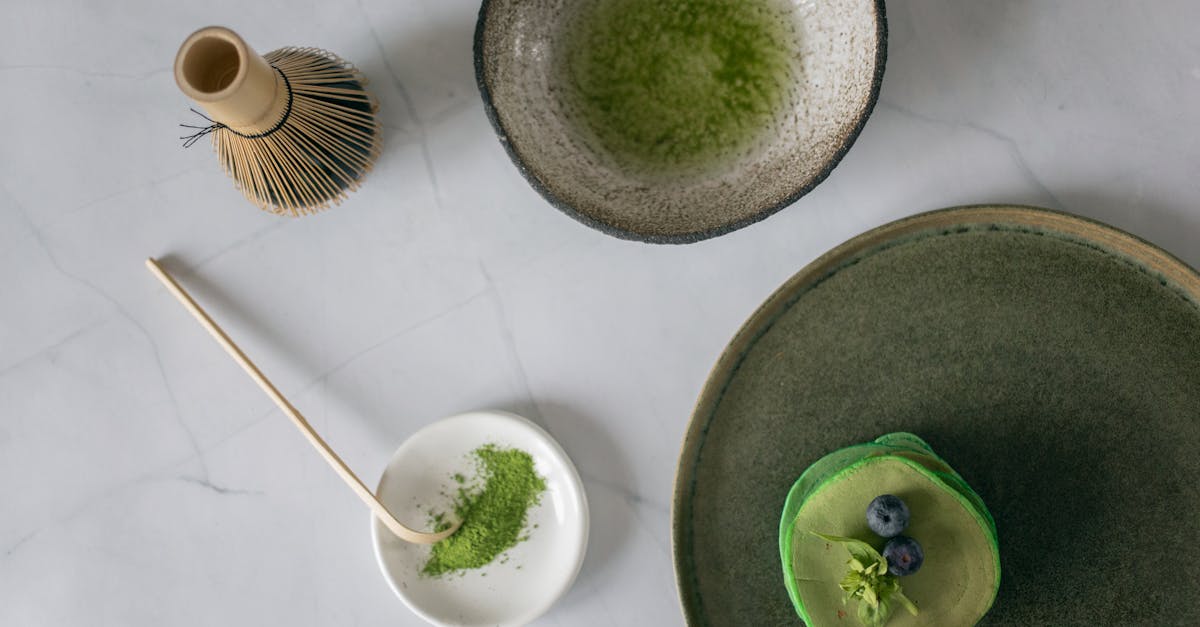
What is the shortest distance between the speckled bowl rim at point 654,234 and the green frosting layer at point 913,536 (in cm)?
34

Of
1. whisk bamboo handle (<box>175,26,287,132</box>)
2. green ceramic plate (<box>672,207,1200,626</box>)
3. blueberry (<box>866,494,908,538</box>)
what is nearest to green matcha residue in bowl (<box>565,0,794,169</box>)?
green ceramic plate (<box>672,207,1200,626</box>)

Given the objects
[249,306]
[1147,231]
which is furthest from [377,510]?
[1147,231]

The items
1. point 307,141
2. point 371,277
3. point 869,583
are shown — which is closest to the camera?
point 869,583

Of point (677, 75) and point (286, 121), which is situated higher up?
point (677, 75)

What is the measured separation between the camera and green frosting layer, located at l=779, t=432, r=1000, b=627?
1.00 meters

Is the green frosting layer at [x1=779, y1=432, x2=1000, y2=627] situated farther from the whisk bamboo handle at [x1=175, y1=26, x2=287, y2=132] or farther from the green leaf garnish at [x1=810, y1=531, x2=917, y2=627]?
the whisk bamboo handle at [x1=175, y1=26, x2=287, y2=132]

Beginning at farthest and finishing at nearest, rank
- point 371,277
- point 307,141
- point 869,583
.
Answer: point 371,277 → point 307,141 → point 869,583

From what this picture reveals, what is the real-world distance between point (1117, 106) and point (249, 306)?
1.32 m

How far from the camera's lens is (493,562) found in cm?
118

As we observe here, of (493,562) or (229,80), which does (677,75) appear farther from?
(493,562)

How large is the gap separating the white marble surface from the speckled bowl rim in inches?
5.7

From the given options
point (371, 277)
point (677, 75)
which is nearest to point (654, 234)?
point (677, 75)

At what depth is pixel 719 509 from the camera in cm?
114

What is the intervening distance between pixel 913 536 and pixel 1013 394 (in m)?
0.27
